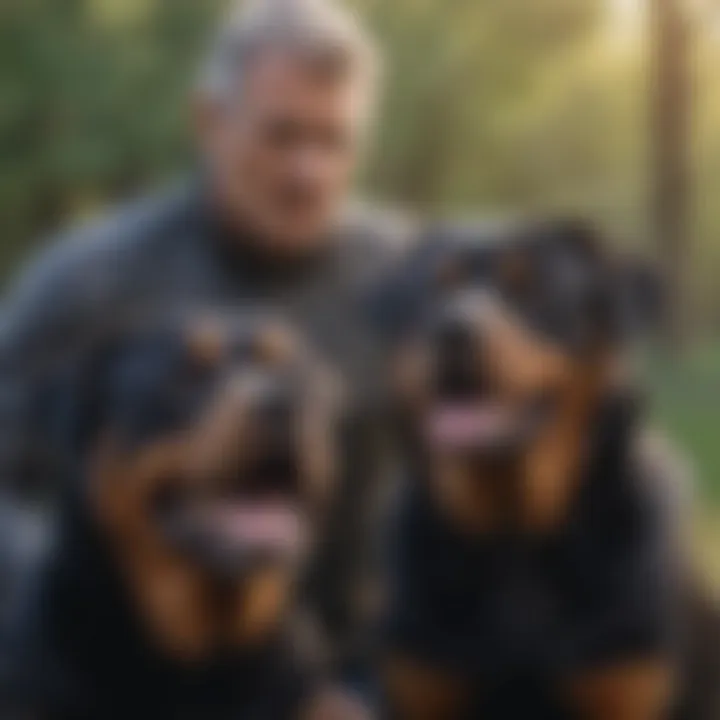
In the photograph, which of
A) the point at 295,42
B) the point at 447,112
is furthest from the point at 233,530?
the point at 447,112

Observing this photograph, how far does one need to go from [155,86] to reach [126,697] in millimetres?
15519

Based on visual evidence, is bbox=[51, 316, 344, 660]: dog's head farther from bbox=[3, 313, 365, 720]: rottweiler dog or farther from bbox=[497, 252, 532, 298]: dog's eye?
bbox=[497, 252, 532, 298]: dog's eye

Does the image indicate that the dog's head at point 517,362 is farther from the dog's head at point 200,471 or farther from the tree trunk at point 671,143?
the tree trunk at point 671,143

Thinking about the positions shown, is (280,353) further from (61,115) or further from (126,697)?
(61,115)

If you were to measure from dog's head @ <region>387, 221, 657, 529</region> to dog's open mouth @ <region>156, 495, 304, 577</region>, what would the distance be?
51 centimetres

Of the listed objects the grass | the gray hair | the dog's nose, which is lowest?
the dog's nose

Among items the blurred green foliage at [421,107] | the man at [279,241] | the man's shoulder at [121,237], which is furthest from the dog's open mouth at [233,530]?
the blurred green foliage at [421,107]

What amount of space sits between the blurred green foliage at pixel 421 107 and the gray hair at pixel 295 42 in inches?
462

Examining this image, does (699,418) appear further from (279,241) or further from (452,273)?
(452,273)

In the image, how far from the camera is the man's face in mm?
4719

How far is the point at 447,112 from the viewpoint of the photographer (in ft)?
70.7

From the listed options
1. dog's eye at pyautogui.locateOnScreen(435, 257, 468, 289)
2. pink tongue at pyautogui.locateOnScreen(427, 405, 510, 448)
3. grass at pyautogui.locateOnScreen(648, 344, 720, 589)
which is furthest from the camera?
grass at pyautogui.locateOnScreen(648, 344, 720, 589)

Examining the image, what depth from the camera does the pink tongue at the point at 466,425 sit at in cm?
425

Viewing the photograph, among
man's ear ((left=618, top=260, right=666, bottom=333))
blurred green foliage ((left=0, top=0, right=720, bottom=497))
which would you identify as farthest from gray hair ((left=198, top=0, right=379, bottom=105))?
blurred green foliage ((left=0, top=0, right=720, bottom=497))
